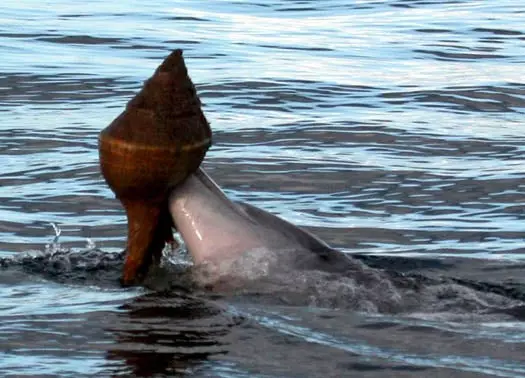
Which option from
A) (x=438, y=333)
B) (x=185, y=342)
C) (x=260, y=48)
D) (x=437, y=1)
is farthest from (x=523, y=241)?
(x=437, y=1)

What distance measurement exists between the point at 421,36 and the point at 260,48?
208 centimetres

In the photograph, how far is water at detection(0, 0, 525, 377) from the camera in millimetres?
6145

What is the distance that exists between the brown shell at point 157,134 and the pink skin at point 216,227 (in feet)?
0.62

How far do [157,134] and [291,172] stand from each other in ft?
13.2

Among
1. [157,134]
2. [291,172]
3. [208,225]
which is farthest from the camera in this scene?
[291,172]

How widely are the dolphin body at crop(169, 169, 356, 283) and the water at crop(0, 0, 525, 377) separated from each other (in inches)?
5.2

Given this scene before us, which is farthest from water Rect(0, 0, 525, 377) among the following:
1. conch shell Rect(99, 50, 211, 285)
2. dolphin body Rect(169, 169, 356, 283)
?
conch shell Rect(99, 50, 211, 285)

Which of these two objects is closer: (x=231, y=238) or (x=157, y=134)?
(x=157, y=134)

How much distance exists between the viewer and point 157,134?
6.41m

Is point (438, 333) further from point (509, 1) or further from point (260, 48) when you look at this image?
point (509, 1)

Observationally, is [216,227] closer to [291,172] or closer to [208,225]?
[208,225]

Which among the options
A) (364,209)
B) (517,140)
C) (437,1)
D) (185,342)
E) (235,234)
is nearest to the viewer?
(185,342)

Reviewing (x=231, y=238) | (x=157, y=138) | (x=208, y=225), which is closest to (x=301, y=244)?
(x=231, y=238)

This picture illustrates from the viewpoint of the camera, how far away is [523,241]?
851 centimetres
